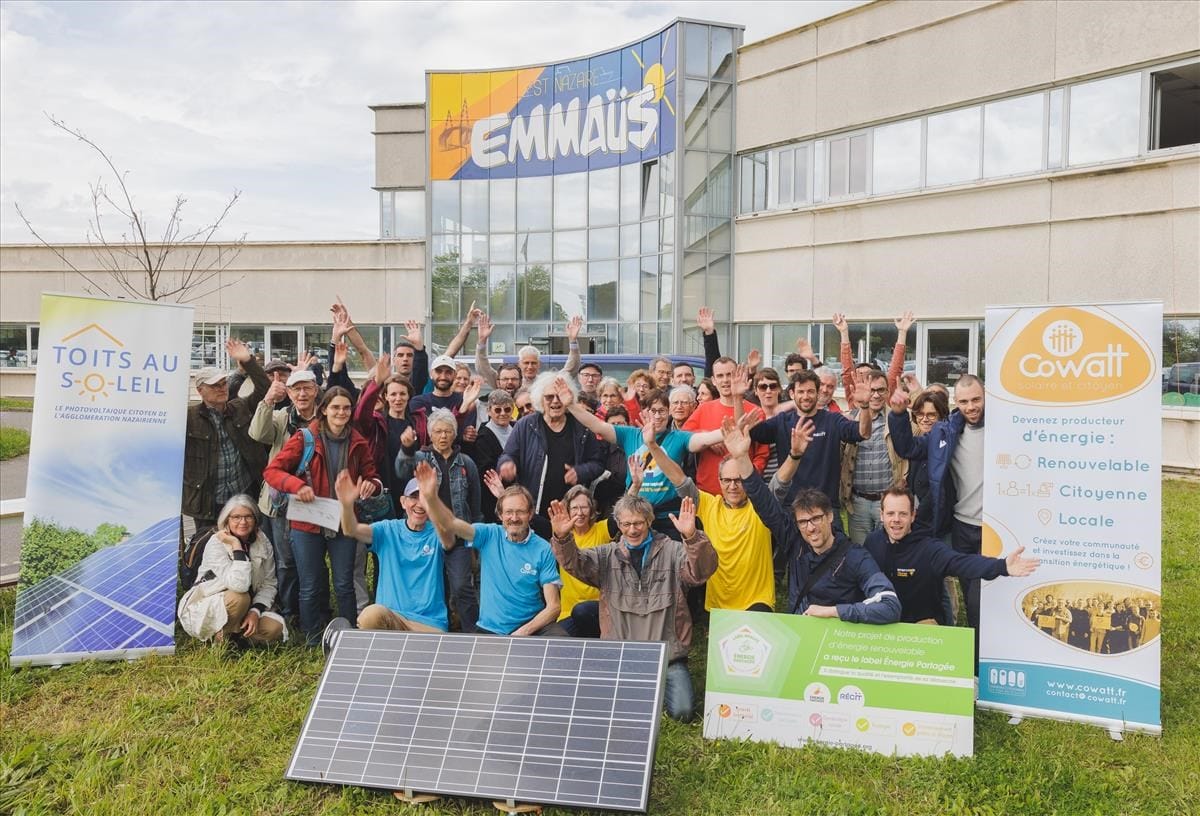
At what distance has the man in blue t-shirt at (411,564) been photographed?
5.88 meters

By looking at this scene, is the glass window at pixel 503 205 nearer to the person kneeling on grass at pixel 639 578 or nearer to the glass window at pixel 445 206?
the glass window at pixel 445 206

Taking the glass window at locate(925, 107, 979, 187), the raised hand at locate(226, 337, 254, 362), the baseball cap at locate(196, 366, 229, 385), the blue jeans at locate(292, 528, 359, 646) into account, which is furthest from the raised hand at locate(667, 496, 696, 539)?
the glass window at locate(925, 107, 979, 187)

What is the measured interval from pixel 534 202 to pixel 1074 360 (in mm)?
20802

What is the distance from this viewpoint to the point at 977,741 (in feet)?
16.2

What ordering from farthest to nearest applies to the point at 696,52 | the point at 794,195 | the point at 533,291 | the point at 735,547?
the point at 533,291 → the point at 696,52 → the point at 794,195 → the point at 735,547

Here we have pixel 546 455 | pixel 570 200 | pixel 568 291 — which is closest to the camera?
pixel 546 455

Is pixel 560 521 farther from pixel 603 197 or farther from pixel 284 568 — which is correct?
pixel 603 197

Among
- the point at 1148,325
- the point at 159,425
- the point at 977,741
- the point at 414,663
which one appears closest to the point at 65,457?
the point at 159,425

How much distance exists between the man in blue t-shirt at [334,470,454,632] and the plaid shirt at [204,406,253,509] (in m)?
1.33

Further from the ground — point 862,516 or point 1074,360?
point 1074,360

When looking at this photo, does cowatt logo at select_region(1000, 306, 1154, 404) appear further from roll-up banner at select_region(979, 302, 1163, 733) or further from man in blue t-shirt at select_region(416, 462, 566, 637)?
man in blue t-shirt at select_region(416, 462, 566, 637)

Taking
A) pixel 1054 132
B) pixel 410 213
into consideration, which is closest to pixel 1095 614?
pixel 1054 132

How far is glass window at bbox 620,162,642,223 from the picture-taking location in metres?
22.8

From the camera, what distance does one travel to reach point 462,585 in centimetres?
605
